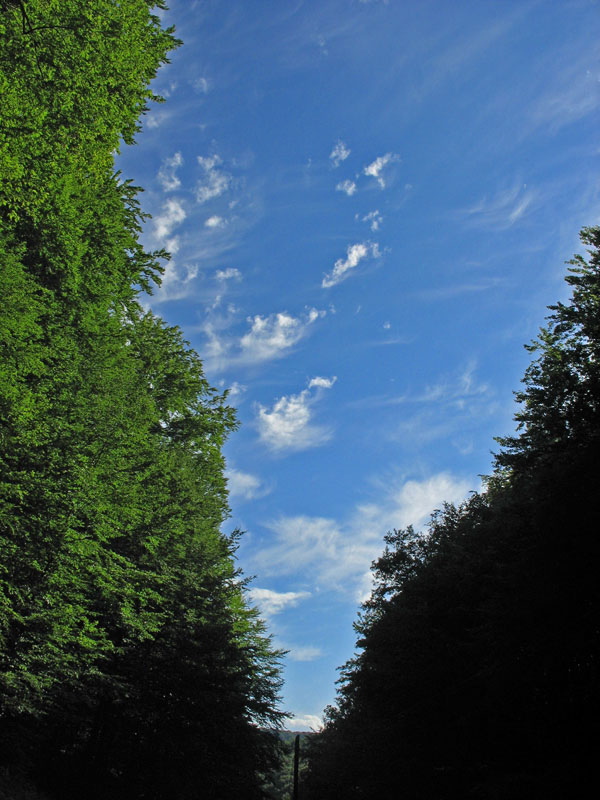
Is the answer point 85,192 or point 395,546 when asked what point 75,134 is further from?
point 395,546

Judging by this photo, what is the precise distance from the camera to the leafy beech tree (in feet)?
42.8

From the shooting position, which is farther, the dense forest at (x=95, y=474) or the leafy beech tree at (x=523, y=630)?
the leafy beech tree at (x=523, y=630)

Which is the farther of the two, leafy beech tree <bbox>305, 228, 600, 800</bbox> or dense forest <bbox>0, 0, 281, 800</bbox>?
leafy beech tree <bbox>305, 228, 600, 800</bbox>

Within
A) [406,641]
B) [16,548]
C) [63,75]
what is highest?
[63,75]

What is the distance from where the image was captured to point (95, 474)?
10633 millimetres

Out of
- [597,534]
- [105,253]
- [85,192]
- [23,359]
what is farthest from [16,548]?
[597,534]

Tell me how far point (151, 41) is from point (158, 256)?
21.9 ft

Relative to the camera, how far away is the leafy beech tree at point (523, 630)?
42.8 feet

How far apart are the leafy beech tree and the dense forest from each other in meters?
6.81

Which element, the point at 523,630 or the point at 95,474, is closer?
the point at 95,474

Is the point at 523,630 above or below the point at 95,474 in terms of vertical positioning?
below

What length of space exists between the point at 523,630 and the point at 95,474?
12062 mm

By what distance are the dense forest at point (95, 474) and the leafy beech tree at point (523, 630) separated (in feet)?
22.3

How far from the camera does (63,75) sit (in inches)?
486
